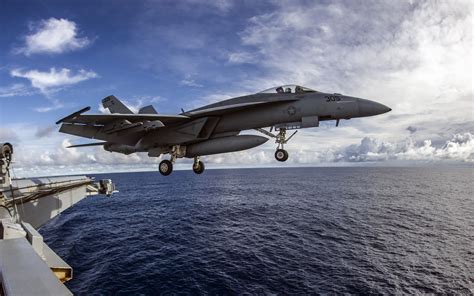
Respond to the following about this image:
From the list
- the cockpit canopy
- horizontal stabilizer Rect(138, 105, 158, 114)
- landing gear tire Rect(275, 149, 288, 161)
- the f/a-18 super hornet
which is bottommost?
landing gear tire Rect(275, 149, 288, 161)

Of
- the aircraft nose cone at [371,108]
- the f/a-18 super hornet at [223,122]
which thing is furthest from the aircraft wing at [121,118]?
the aircraft nose cone at [371,108]

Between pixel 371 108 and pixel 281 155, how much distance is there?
4.60 m

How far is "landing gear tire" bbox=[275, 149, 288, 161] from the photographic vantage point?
13.0 meters

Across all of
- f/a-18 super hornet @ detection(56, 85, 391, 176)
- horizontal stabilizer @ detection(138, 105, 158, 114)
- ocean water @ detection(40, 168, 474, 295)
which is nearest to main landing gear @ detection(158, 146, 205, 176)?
f/a-18 super hornet @ detection(56, 85, 391, 176)

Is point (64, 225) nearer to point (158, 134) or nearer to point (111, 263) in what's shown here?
point (111, 263)

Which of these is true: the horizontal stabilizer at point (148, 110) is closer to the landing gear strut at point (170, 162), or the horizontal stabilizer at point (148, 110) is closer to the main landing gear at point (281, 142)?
the landing gear strut at point (170, 162)

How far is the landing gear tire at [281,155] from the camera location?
42.6ft

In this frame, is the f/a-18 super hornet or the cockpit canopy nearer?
the f/a-18 super hornet

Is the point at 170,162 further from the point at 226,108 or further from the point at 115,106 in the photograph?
the point at 115,106

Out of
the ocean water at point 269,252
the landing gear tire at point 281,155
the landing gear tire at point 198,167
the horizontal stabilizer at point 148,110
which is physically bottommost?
the ocean water at point 269,252

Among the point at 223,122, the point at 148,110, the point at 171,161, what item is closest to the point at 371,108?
the point at 223,122

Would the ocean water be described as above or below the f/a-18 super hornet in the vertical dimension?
below

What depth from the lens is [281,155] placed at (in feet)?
43.0

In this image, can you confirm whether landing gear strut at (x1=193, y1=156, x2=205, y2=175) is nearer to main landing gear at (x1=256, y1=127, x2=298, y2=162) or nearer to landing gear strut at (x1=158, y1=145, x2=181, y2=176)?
landing gear strut at (x1=158, y1=145, x2=181, y2=176)
